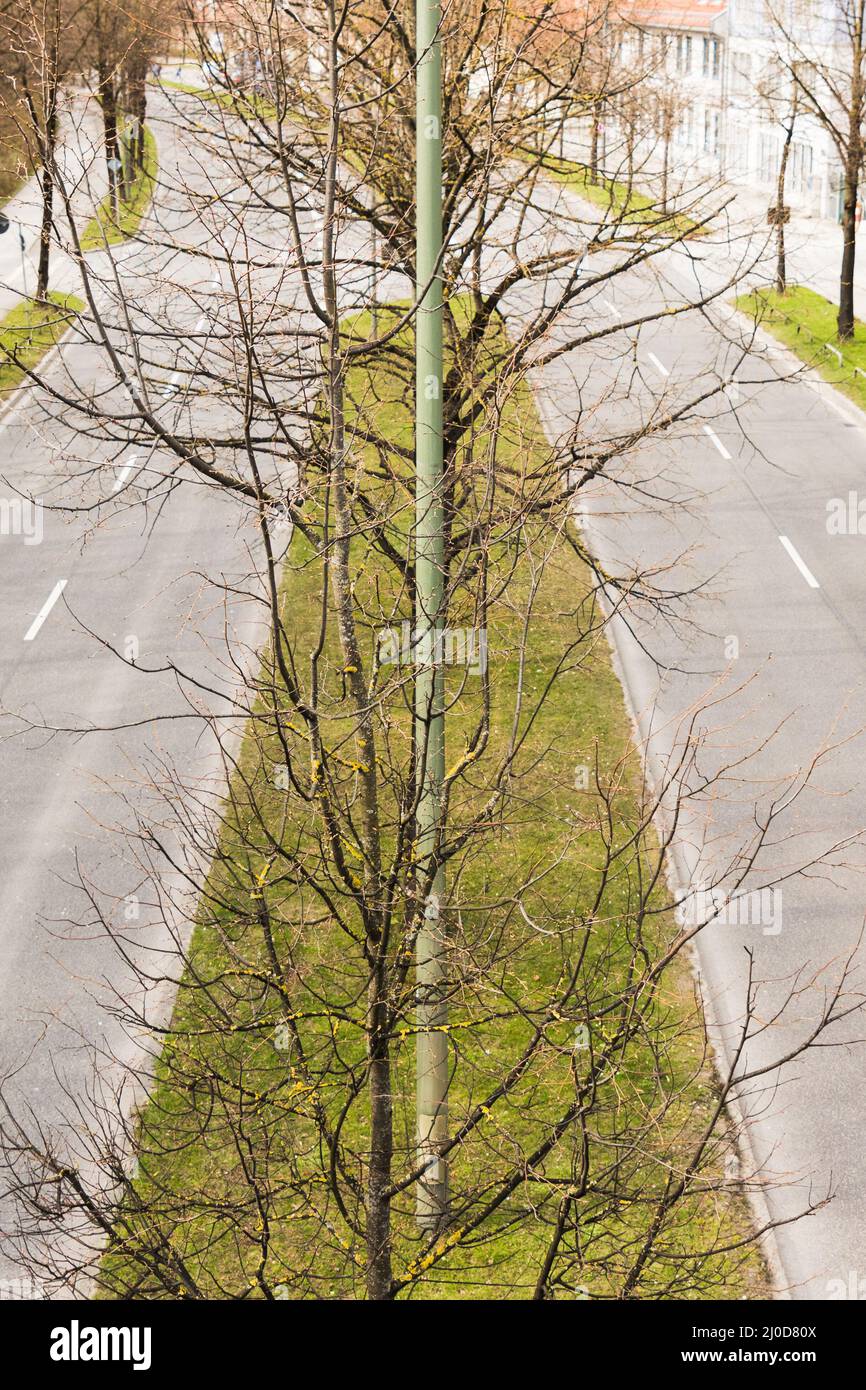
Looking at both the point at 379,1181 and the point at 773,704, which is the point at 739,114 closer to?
the point at 773,704

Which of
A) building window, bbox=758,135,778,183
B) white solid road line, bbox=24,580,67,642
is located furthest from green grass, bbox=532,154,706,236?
building window, bbox=758,135,778,183

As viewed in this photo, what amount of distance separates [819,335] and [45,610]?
18.1 metres

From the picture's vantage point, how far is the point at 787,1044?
12391 millimetres

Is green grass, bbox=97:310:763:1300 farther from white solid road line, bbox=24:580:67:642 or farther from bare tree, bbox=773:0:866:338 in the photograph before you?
bare tree, bbox=773:0:866:338

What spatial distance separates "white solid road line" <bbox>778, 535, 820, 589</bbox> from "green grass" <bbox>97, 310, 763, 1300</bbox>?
3.90m

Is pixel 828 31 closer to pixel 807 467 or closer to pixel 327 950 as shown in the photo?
pixel 807 467

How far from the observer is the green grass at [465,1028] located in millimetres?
7465

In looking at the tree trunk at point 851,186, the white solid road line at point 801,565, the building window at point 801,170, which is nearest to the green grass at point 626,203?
the white solid road line at point 801,565

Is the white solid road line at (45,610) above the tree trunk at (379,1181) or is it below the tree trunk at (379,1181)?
above

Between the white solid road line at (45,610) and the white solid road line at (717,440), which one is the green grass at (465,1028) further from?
the white solid road line at (717,440)

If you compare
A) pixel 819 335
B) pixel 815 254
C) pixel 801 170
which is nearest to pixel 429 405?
pixel 819 335

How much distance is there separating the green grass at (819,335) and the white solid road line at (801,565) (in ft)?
21.8

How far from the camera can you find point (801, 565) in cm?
2170

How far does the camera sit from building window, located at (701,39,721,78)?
174 ft
